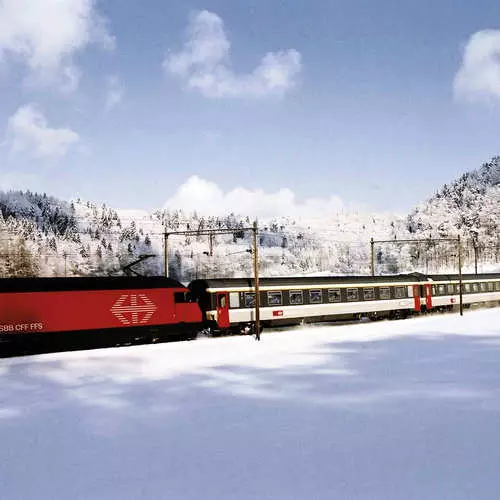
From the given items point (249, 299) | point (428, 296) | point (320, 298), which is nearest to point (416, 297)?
point (428, 296)

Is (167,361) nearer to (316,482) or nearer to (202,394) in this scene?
(202,394)

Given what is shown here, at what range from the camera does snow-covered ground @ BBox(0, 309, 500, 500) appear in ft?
30.1

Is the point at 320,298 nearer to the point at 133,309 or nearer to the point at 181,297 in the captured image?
the point at 181,297

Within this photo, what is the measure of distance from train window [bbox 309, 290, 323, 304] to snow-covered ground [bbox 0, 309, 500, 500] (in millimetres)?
12398

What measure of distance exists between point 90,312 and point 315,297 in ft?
49.0

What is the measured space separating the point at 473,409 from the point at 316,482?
6.04 metres

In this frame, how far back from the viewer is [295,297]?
3516 centimetres

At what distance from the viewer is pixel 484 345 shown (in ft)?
84.3

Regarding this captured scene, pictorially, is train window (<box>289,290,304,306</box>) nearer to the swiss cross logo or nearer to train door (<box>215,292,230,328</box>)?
train door (<box>215,292,230,328</box>)

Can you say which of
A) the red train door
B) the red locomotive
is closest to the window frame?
the red locomotive

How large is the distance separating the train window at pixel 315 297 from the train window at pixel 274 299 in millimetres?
2359

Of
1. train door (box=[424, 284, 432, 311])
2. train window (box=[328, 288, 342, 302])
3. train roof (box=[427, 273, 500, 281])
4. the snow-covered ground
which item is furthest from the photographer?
train roof (box=[427, 273, 500, 281])

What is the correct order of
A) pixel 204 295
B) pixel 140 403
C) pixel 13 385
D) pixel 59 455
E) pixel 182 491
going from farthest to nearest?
1. pixel 204 295
2. pixel 13 385
3. pixel 140 403
4. pixel 59 455
5. pixel 182 491

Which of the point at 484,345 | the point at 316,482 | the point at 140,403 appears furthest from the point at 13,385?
the point at 484,345
